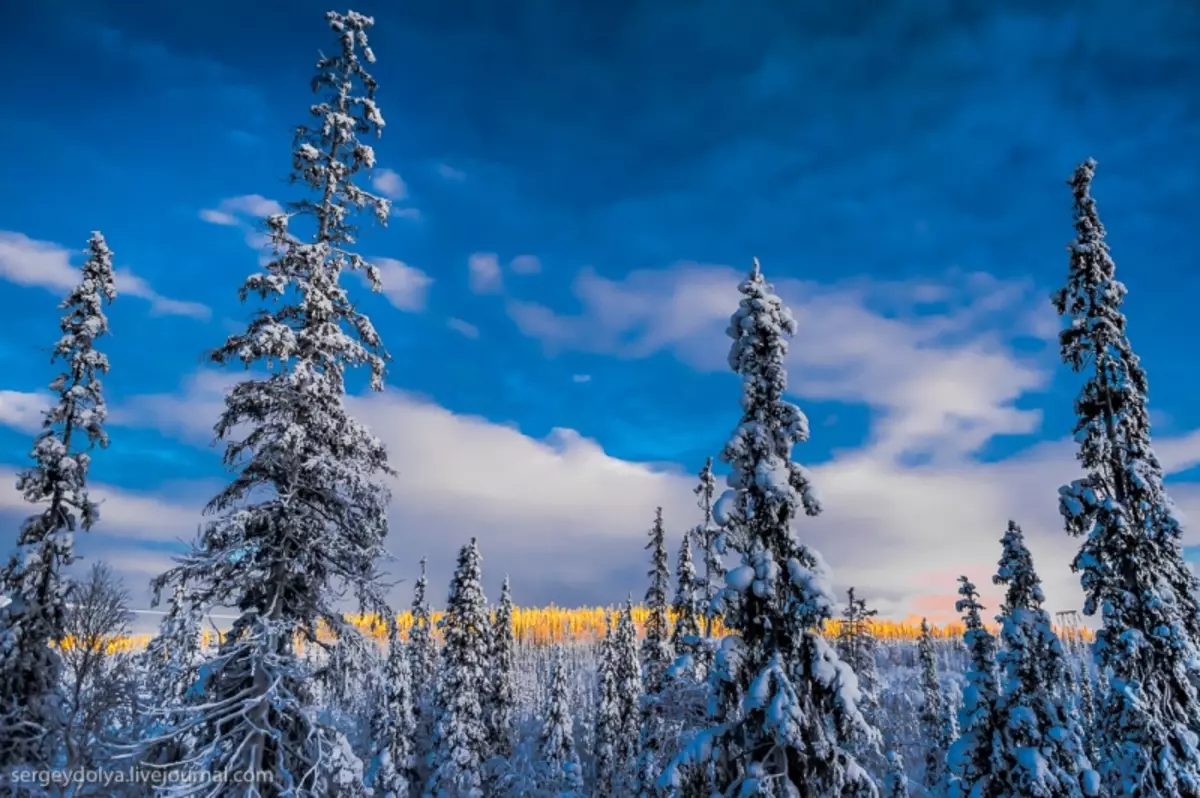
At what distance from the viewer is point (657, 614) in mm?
38375

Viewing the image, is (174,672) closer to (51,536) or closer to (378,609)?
(378,609)

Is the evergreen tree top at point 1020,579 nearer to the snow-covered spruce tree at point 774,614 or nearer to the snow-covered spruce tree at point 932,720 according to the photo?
the snow-covered spruce tree at point 774,614

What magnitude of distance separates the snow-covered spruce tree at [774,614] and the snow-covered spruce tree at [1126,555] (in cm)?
922

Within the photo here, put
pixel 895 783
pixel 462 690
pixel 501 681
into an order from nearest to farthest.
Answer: pixel 895 783 < pixel 462 690 < pixel 501 681

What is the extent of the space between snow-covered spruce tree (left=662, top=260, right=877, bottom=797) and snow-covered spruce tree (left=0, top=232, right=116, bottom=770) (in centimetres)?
2145

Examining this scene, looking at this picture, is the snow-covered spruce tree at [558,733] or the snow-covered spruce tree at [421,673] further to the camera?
the snow-covered spruce tree at [421,673]

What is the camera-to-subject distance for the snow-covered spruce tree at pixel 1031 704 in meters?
21.2

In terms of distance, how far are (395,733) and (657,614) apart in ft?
71.6

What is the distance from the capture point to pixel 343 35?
17.3 metres

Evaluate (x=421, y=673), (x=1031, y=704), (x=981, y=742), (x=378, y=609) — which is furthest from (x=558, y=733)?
(x=378, y=609)

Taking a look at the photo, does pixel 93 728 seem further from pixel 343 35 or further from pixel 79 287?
pixel 343 35

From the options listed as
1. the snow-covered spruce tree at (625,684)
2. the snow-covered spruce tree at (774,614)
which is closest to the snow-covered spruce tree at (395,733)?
the snow-covered spruce tree at (625,684)

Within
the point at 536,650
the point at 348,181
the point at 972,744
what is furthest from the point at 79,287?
the point at 536,650

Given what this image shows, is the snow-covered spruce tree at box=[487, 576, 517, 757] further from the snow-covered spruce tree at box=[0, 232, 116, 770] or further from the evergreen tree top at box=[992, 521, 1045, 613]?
the evergreen tree top at box=[992, 521, 1045, 613]
